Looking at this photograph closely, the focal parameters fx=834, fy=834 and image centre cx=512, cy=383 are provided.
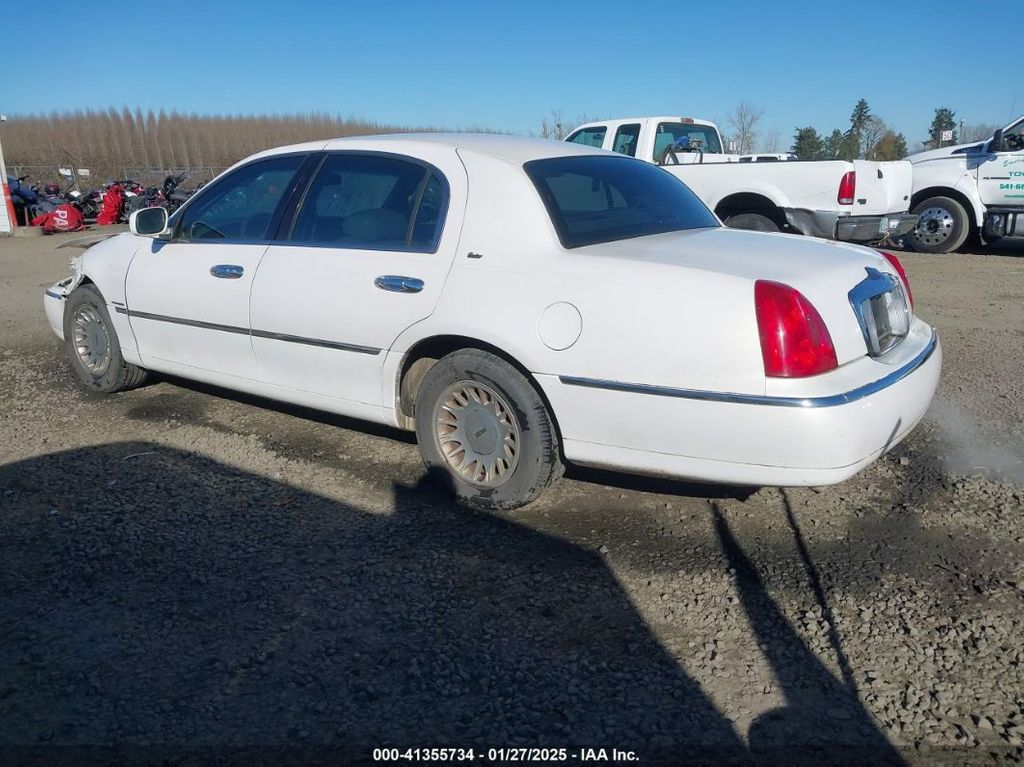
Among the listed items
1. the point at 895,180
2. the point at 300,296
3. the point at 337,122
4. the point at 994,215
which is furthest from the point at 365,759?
the point at 337,122

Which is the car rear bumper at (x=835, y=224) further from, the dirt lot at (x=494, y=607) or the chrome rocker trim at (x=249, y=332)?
the chrome rocker trim at (x=249, y=332)

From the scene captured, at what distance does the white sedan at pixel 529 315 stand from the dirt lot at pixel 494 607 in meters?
0.42

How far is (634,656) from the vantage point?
2.76m

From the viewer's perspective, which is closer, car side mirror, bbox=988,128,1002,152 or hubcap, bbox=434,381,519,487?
hubcap, bbox=434,381,519,487

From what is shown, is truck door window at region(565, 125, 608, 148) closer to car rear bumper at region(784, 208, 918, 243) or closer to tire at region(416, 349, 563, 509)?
car rear bumper at region(784, 208, 918, 243)

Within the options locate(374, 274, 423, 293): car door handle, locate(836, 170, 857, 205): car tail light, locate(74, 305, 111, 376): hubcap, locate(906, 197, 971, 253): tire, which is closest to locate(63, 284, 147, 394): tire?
locate(74, 305, 111, 376): hubcap

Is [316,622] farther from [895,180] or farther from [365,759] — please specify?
[895,180]

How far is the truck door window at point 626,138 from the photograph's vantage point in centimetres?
1185

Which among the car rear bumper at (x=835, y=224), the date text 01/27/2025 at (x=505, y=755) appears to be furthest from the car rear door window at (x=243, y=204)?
the car rear bumper at (x=835, y=224)

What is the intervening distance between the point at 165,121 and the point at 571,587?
68675 mm

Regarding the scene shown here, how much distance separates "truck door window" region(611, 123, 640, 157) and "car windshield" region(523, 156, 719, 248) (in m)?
7.47

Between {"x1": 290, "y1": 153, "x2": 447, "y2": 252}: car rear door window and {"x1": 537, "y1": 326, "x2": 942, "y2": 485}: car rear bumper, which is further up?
{"x1": 290, "y1": 153, "x2": 447, "y2": 252}: car rear door window

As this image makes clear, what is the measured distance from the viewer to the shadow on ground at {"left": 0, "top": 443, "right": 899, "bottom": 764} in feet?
7.86

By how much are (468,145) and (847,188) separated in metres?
7.05
